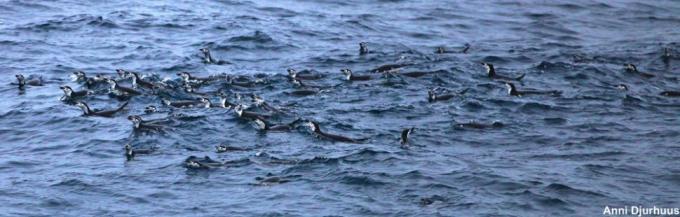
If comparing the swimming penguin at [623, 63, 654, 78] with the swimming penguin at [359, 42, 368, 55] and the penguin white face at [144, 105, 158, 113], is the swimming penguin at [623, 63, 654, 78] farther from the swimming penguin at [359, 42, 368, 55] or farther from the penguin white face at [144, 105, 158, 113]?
the penguin white face at [144, 105, 158, 113]

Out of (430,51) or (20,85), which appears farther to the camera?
(430,51)

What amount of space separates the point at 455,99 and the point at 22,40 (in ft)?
49.5

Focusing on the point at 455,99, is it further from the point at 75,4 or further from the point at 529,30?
the point at 75,4

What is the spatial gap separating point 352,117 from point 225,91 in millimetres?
4145

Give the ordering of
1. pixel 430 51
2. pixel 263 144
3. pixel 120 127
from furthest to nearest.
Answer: pixel 430 51
pixel 120 127
pixel 263 144

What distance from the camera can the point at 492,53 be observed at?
3475cm

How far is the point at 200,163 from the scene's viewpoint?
22.6m

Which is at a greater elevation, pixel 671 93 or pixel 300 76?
pixel 671 93

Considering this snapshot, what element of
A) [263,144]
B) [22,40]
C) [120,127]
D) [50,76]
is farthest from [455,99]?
[22,40]

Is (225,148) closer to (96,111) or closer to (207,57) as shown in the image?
(96,111)

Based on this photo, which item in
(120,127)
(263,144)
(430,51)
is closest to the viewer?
(263,144)

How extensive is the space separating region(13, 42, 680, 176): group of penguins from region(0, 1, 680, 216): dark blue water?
0.99 feet

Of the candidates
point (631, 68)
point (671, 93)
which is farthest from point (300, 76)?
point (671, 93)

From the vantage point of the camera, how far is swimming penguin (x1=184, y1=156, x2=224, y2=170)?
22.5 meters
